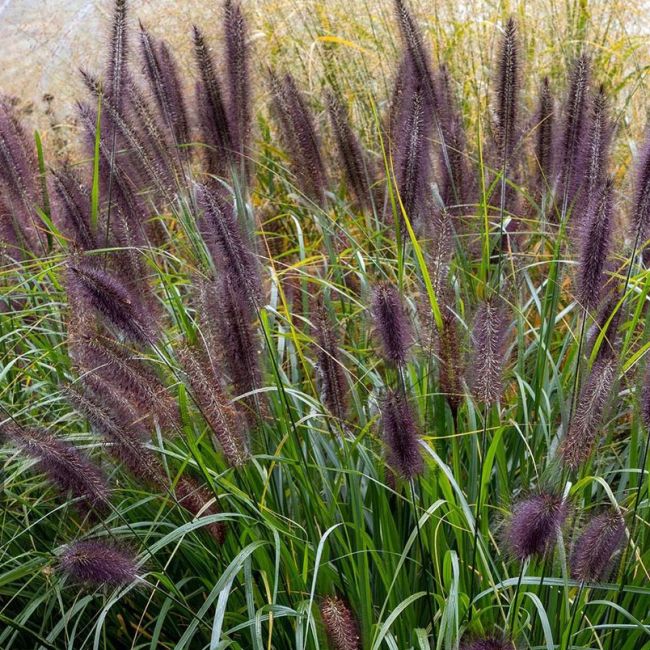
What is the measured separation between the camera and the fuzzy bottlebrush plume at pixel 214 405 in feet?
5.77

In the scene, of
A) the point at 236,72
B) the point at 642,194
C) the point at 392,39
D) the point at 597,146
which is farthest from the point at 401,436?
the point at 392,39

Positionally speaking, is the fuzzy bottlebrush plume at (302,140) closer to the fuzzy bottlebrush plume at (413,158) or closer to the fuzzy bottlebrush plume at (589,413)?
Result: the fuzzy bottlebrush plume at (413,158)

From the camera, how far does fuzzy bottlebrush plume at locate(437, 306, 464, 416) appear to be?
1.92m

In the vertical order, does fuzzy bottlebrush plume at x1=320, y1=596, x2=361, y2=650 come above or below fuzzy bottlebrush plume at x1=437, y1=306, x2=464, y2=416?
below

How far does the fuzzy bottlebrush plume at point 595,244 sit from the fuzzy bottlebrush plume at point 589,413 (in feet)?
0.56

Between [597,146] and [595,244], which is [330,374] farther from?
[597,146]

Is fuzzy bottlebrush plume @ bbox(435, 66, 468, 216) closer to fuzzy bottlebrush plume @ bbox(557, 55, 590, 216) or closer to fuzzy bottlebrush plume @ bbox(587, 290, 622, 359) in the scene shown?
fuzzy bottlebrush plume @ bbox(557, 55, 590, 216)

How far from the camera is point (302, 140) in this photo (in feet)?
8.48

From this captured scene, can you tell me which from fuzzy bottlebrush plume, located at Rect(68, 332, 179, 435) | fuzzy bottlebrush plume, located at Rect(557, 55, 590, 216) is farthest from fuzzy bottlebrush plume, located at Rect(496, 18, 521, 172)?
fuzzy bottlebrush plume, located at Rect(68, 332, 179, 435)

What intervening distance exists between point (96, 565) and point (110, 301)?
442 millimetres

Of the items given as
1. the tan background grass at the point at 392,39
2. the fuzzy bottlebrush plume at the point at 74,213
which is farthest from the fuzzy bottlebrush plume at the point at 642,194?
the tan background grass at the point at 392,39

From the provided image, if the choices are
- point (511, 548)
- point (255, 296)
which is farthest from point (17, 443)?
point (511, 548)

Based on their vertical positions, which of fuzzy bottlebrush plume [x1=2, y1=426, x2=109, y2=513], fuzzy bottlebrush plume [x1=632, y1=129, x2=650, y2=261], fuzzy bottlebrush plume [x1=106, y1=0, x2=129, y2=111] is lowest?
fuzzy bottlebrush plume [x1=2, y1=426, x2=109, y2=513]

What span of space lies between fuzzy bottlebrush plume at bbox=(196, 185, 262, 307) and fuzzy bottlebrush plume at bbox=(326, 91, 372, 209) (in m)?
0.73
